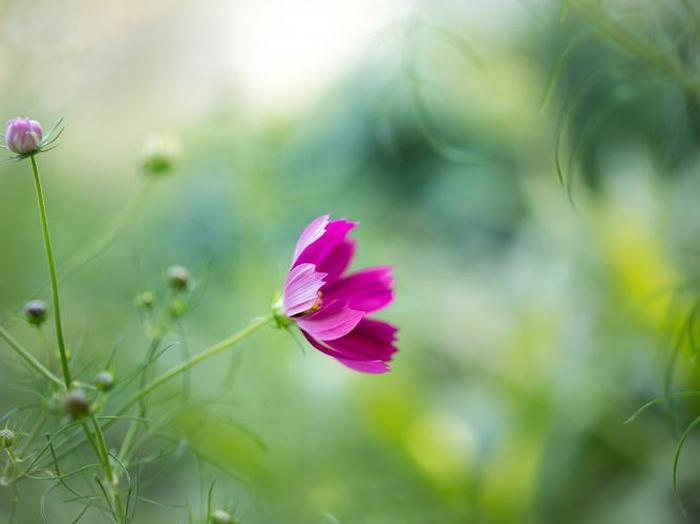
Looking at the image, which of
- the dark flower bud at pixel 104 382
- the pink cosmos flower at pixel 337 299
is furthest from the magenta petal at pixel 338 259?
the dark flower bud at pixel 104 382

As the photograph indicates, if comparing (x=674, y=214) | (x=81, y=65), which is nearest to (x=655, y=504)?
(x=674, y=214)

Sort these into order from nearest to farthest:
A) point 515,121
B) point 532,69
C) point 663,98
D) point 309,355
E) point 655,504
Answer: point 663,98, point 655,504, point 309,355, point 515,121, point 532,69

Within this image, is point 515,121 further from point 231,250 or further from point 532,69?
point 231,250

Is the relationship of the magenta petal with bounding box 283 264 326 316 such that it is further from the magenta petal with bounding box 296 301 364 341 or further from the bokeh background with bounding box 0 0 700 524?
the bokeh background with bounding box 0 0 700 524

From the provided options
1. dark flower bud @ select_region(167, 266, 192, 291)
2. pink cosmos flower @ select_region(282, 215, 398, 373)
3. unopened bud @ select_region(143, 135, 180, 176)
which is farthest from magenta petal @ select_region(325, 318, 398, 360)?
unopened bud @ select_region(143, 135, 180, 176)

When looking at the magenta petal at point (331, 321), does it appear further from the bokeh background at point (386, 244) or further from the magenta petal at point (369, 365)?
the bokeh background at point (386, 244)

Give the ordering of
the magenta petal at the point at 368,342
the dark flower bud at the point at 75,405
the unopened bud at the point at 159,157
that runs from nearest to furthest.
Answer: the dark flower bud at the point at 75,405, the magenta petal at the point at 368,342, the unopened bud at the point at 159,157
